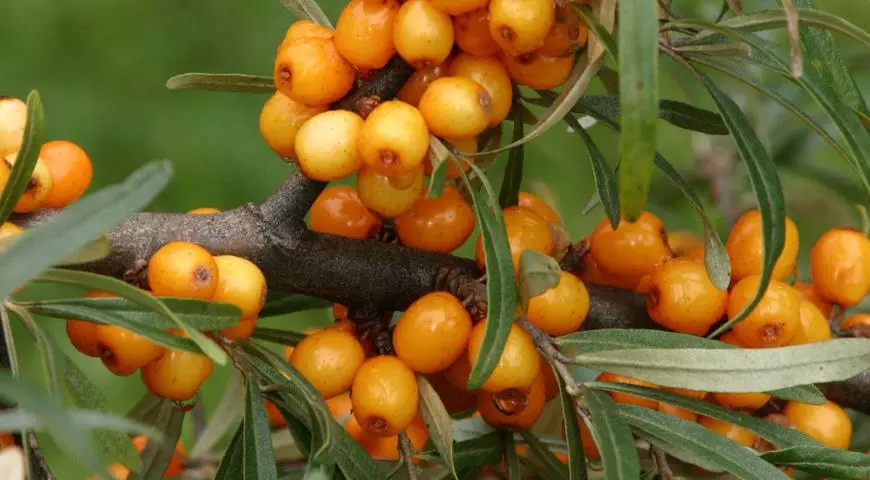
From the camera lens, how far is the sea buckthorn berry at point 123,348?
739 mm

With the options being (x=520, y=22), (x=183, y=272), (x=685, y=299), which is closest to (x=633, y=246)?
(x=685, y=299)

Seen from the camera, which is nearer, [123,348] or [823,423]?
[123,348]

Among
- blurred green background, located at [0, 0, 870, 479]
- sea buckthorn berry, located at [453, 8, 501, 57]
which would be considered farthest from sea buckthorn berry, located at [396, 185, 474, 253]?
blurred green background, located at [0, 0, 870, 479]

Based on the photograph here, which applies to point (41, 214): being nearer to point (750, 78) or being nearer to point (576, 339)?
point (576, 339)

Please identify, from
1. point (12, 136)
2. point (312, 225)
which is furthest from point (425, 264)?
point (12, 136)

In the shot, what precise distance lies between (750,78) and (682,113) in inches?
4.2

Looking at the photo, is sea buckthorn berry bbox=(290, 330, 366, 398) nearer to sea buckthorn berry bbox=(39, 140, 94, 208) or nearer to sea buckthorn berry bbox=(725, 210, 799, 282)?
sea buckthorn berry bbox=(39, 140, 94, 208)

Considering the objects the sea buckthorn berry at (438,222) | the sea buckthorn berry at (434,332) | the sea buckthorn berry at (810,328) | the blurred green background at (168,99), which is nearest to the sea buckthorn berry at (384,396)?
the sea buckthorn berry at (434,332)

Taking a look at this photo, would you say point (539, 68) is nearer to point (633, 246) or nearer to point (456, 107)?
point (456, 107)

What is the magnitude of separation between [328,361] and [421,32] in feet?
0.89

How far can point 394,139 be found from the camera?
750 millimetres

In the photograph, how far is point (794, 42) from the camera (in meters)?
0.69

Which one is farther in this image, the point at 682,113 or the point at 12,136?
the point at 682,113

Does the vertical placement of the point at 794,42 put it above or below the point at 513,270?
above
